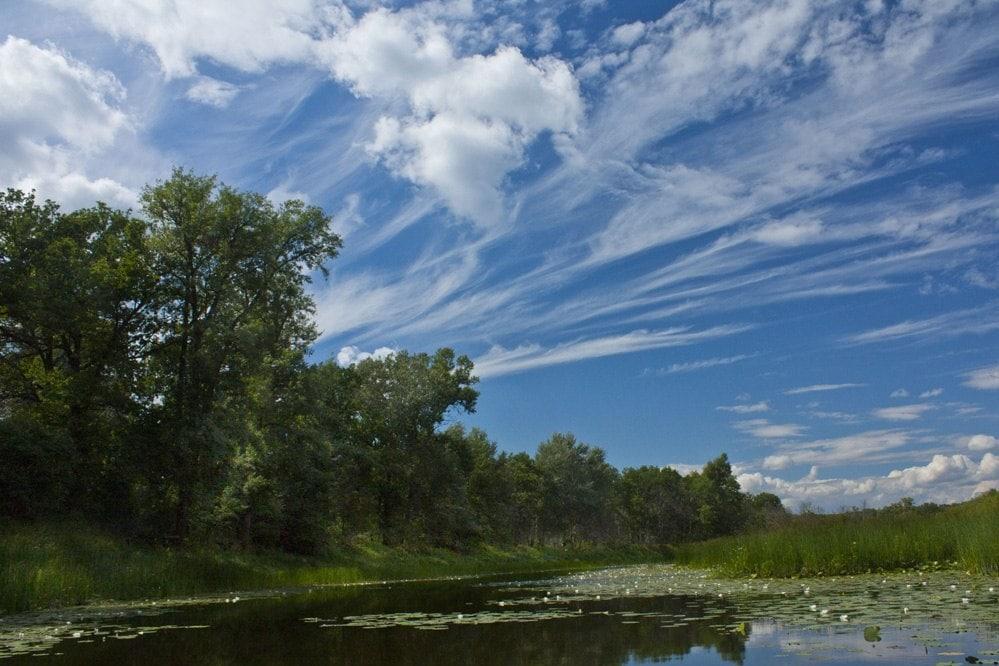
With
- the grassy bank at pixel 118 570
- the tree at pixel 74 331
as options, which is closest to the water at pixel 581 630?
the grassy bank at pixel 118 570

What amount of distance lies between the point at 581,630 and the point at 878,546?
1288 cm

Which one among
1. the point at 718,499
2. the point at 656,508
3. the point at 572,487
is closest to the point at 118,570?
the point at 572,487

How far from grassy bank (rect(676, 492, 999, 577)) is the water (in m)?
1.25

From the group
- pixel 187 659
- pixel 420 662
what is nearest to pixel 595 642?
pixel 420 662

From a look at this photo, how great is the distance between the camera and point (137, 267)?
117 feet

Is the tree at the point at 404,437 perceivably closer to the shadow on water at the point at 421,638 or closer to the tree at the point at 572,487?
the tree at the point at 572,487

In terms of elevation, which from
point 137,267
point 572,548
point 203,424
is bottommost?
point 572,548

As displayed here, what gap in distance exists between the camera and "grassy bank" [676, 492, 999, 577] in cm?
1728

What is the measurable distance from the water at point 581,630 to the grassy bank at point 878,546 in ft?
4.10

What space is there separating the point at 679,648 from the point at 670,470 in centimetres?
13306

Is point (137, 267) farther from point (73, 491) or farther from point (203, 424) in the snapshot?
point (73, 491)

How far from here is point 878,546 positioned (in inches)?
779

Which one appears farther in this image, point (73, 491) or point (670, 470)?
point (670, 470)

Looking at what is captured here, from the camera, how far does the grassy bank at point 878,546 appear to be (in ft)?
56.7
